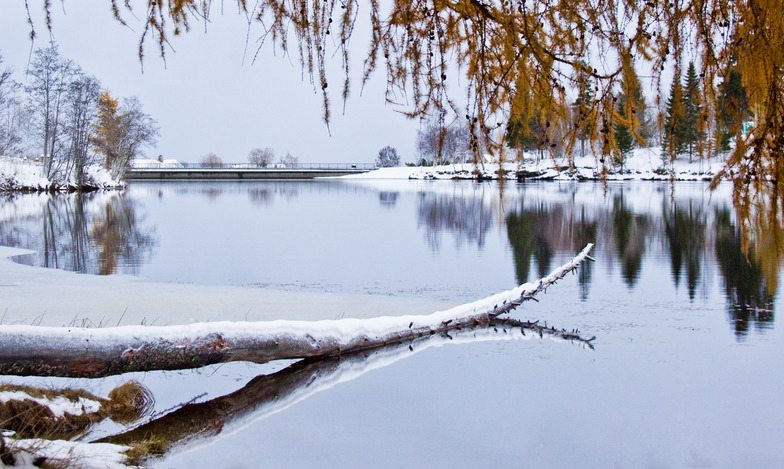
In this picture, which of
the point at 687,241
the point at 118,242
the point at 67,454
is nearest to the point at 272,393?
the point at 67,454

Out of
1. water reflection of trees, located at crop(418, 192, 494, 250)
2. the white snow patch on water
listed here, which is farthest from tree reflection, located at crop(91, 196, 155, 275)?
the white snow patch on water

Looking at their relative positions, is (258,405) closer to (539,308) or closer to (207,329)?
(207,329)

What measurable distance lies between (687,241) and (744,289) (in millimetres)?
8165

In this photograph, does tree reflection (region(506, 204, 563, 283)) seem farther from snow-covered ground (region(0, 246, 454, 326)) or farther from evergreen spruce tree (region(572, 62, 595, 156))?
evergreen spruce tree (region(572, 62, 595, 156))

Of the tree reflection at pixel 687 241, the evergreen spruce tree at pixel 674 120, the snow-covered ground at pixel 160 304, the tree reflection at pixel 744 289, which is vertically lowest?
the tree reflection at pixel 744 289

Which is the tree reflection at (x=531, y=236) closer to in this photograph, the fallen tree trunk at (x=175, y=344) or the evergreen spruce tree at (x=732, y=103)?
the fallen tree trunk at (x=175, y=344)

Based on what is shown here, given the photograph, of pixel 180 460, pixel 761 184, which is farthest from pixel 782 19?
pixel 180 460

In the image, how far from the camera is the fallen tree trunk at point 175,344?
16.8ft

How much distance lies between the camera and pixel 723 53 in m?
3.34

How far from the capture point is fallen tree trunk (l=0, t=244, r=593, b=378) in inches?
201

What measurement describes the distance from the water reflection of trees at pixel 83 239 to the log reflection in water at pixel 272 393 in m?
8.58

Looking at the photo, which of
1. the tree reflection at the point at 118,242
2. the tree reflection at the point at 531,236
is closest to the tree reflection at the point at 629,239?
the tree reflection at the point at 531,236

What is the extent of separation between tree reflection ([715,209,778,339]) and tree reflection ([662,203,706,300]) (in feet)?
1.62

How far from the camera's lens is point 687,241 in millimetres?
19766
